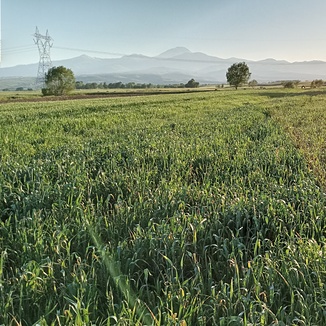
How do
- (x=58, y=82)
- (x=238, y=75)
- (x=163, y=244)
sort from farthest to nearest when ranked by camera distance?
(x=238, y=75)
(x=58, y=82)
(x=163, y=244)

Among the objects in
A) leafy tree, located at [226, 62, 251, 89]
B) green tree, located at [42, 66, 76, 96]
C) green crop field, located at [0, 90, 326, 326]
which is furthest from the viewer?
leafy tree, located at [226, 62, 251, 89]

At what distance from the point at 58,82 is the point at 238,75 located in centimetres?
6327

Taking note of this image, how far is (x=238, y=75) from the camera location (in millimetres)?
108688

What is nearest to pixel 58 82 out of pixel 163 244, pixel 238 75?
pixel 238 75

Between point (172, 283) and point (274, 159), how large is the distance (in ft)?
15.9

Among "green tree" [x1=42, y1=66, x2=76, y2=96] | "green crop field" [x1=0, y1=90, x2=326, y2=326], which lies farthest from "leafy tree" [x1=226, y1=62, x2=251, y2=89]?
"green crop field" [x1=0, y1=90, x2=326, y2=326]

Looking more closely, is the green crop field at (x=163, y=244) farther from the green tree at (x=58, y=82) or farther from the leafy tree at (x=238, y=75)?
the leafy tree at (x=238, y=75)

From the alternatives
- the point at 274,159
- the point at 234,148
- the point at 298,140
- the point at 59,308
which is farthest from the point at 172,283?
the point at 298,140

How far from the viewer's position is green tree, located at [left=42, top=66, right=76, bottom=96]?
8660 centimetres

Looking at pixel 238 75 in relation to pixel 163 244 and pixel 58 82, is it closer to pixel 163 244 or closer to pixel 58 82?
pixel 58 82

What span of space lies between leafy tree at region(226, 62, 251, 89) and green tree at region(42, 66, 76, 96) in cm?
5657

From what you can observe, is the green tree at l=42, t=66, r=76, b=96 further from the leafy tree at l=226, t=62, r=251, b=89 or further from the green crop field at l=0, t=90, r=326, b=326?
the green crop field at l=0, t=90, r=326, b=326

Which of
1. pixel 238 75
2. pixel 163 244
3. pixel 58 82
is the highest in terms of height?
pixel 238 75

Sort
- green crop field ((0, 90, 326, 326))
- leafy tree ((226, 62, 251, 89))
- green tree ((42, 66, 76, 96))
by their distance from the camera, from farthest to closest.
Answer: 1. leafy tree ((226, 62, 251, 89))
2. green tree ((42, 66, 76, 96))
3. green crop field ((0, 90, 326, 326))
